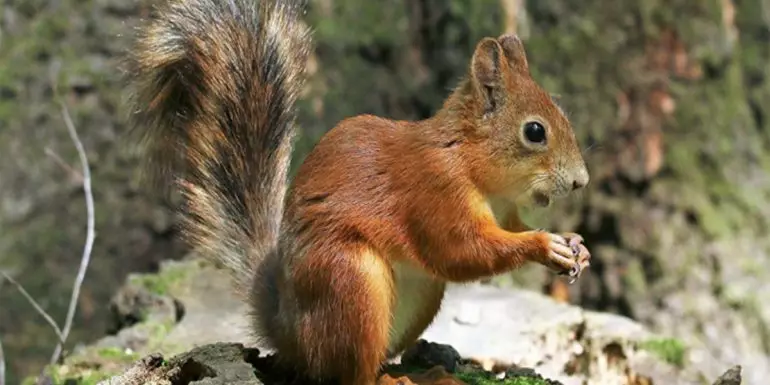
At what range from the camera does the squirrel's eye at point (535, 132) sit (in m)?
1.82

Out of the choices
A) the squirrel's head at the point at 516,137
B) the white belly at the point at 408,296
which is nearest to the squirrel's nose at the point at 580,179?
the squirrel's head at the point at 516,137

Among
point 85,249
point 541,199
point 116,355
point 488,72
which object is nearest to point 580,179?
point 541,199

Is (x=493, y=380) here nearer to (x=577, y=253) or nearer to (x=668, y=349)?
(x=577, y=253)

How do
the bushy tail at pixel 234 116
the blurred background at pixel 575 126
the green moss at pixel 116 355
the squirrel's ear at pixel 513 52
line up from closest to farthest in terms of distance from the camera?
the squirrel's ear at pixel 513 52, the bushy tail at pixel 234 116, the green moss at pixel 116 355, the blurred background at pixel 575 126

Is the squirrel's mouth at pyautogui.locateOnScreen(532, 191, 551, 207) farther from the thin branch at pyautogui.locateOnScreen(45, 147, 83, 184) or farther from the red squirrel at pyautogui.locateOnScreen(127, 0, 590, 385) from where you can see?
the thin branch at pyautogui.locateOnScreen(45, 147, 83, 184)

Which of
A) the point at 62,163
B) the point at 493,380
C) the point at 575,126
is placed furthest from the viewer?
the point at 575,126

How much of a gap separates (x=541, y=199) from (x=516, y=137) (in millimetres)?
113

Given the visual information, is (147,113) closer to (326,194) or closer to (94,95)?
(326,194)

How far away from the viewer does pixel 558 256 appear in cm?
178

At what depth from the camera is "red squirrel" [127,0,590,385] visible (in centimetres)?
177

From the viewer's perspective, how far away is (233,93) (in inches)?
81.5

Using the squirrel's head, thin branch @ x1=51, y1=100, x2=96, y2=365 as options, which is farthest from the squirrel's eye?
thin branch @ x1=51, y1=100, x2=96, y2=365

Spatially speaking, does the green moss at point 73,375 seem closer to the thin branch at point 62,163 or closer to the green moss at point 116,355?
the green moss at point 116,355

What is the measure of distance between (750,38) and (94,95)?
219 centimetres
